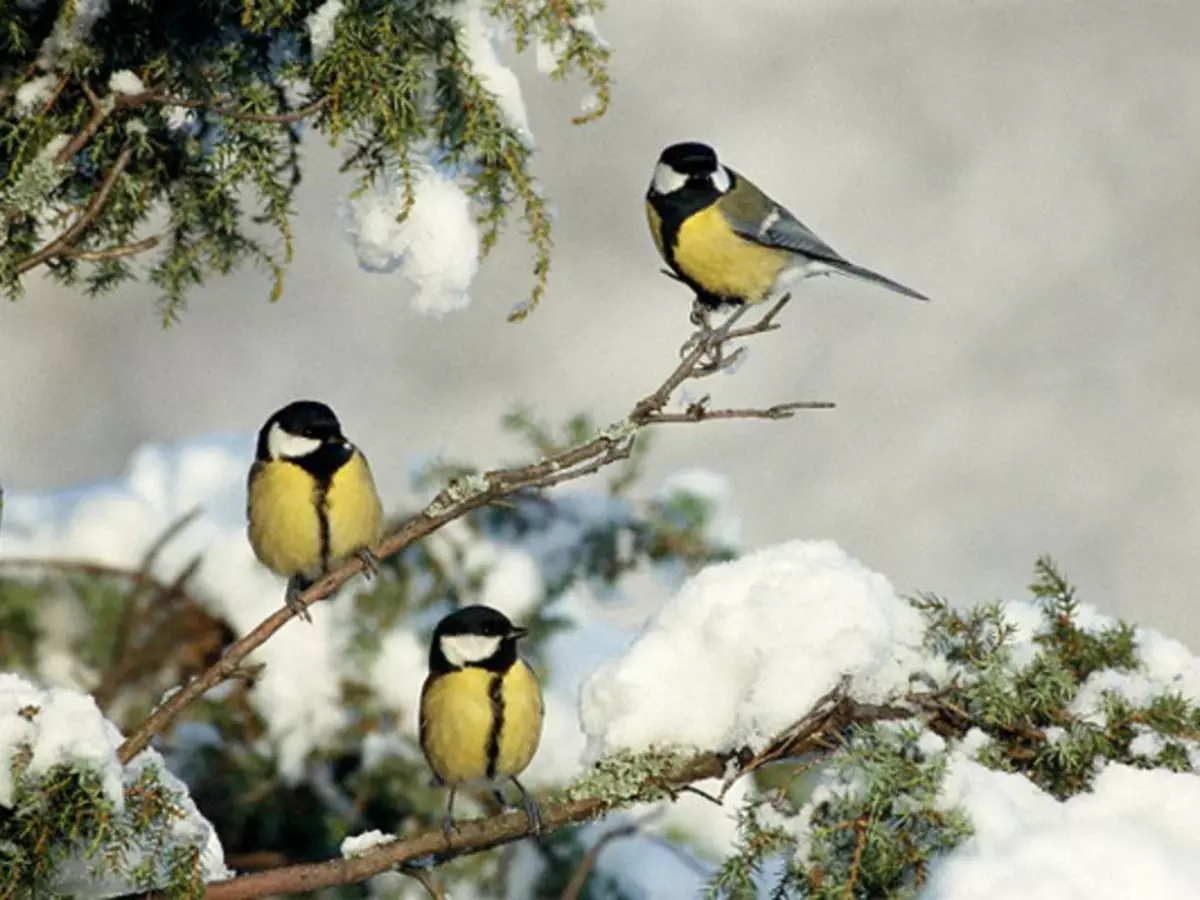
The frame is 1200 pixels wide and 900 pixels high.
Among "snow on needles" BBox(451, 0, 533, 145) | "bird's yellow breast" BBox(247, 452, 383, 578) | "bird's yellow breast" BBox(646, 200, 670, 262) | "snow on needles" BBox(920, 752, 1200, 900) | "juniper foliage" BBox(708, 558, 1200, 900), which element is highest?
"bird's yellow breast" BBox(646, 200, 670, 262)

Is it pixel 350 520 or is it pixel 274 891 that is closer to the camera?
pixel 274 891

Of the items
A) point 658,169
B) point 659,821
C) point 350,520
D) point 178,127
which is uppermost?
point 658,169

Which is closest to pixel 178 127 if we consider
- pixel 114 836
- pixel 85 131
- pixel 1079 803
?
pixel 85 131

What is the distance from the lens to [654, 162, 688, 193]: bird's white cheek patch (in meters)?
2.29

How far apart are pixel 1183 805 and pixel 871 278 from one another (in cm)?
129

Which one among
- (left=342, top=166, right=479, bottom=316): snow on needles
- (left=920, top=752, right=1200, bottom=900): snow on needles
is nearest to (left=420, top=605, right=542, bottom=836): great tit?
(left=342, top=166, right=479, bottom=316): snow on needles

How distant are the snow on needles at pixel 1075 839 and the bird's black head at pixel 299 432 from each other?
3.57 ft

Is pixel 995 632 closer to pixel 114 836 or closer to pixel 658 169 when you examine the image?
pixel 114 836

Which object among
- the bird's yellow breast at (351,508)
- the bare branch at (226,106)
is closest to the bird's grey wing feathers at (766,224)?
the bird's yellow breast at (351,508)

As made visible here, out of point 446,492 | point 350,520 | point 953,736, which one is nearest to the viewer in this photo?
point 953,736

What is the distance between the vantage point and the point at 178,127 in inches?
76.1

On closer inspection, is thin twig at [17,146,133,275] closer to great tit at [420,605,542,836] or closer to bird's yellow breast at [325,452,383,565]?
bird's yellow breast at [325,452,383,565]

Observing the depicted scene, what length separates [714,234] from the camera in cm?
226

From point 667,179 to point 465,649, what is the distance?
0.68 metres
